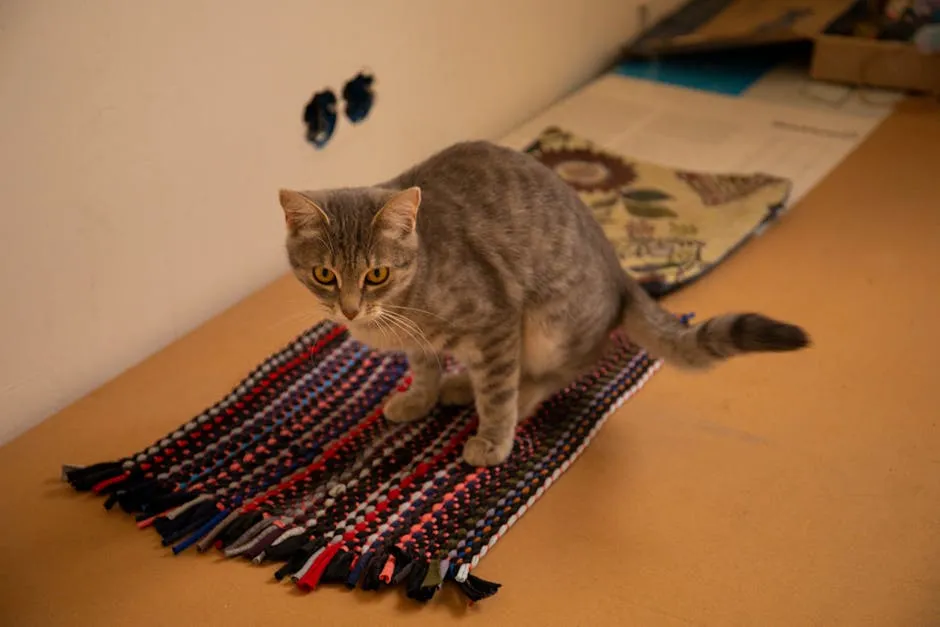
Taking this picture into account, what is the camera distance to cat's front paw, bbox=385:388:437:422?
1.61 m

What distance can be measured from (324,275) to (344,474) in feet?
1.17

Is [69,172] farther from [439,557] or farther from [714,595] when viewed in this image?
[714,595]

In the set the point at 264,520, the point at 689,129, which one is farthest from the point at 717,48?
the point at 264,520

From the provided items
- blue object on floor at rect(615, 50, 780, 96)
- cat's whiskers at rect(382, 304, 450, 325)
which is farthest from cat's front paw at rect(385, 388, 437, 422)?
blue object on floor at rect(615, 50, 780, 96)

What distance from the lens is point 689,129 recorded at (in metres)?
2.47

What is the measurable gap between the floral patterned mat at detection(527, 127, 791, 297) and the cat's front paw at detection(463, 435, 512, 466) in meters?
0.56

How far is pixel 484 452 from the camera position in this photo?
1.49 meters

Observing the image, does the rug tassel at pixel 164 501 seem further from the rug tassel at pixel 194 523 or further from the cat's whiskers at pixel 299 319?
the cat's whiskers at pixel 299 319

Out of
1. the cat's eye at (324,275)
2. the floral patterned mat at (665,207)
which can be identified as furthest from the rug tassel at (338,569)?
the floral patterned mat at (665,207)

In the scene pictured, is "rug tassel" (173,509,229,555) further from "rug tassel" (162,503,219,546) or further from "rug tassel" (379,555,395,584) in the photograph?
"rug tassel" (379,555,395,584)

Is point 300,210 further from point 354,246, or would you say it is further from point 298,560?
point 298,560

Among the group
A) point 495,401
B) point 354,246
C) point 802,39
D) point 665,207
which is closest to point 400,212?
point 354,246

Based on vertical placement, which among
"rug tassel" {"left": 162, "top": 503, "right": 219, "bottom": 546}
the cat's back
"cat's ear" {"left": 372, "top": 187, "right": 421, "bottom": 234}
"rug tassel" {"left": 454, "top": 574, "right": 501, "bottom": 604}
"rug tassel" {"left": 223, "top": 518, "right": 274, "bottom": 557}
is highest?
"cat's ear" {"left": 372, "top": 187, "right": 421, "bottom": 234}

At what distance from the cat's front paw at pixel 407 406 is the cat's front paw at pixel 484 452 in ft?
0.48
